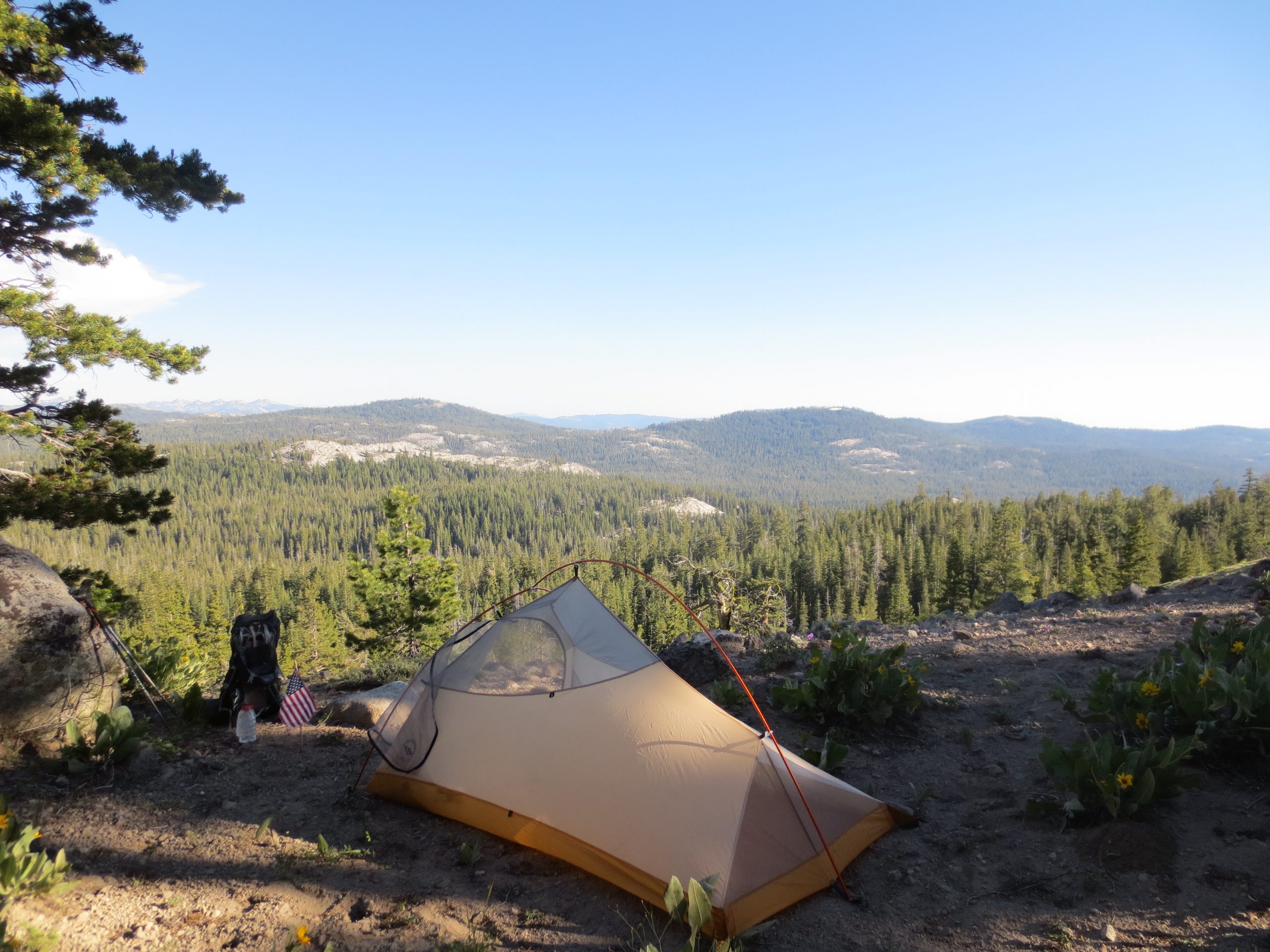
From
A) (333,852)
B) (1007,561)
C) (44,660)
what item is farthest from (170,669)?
(1007,561)

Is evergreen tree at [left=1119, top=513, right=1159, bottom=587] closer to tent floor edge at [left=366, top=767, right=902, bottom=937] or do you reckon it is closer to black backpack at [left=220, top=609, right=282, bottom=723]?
tent floor edge at [left=366, top=767, right=902, bottom=937]

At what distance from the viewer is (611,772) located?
5.22 meters

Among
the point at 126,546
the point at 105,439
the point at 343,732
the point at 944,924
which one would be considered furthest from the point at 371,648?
the point at 126,546

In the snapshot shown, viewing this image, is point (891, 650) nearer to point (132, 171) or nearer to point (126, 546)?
point (132, 171)

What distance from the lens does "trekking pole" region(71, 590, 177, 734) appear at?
23.5 feet

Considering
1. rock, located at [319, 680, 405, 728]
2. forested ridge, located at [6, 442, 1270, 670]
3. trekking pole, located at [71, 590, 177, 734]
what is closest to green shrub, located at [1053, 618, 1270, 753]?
rock, located at [319, 680, 405, 728]

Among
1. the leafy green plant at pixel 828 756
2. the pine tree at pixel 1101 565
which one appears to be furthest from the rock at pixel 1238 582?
the pine tree at pixel 1101 565

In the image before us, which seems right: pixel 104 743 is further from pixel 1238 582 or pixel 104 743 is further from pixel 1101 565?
pixel 1101 565

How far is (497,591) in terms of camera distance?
3479 inches

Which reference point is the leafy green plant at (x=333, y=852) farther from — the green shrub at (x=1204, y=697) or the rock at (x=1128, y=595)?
the rock at (x=1128, y=595)

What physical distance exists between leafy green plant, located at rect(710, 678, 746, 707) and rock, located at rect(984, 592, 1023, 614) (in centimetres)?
819

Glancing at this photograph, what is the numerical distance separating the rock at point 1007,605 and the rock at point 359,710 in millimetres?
12308

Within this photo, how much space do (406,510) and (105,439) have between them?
17491 mm

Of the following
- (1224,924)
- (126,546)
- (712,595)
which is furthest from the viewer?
(126,546)
